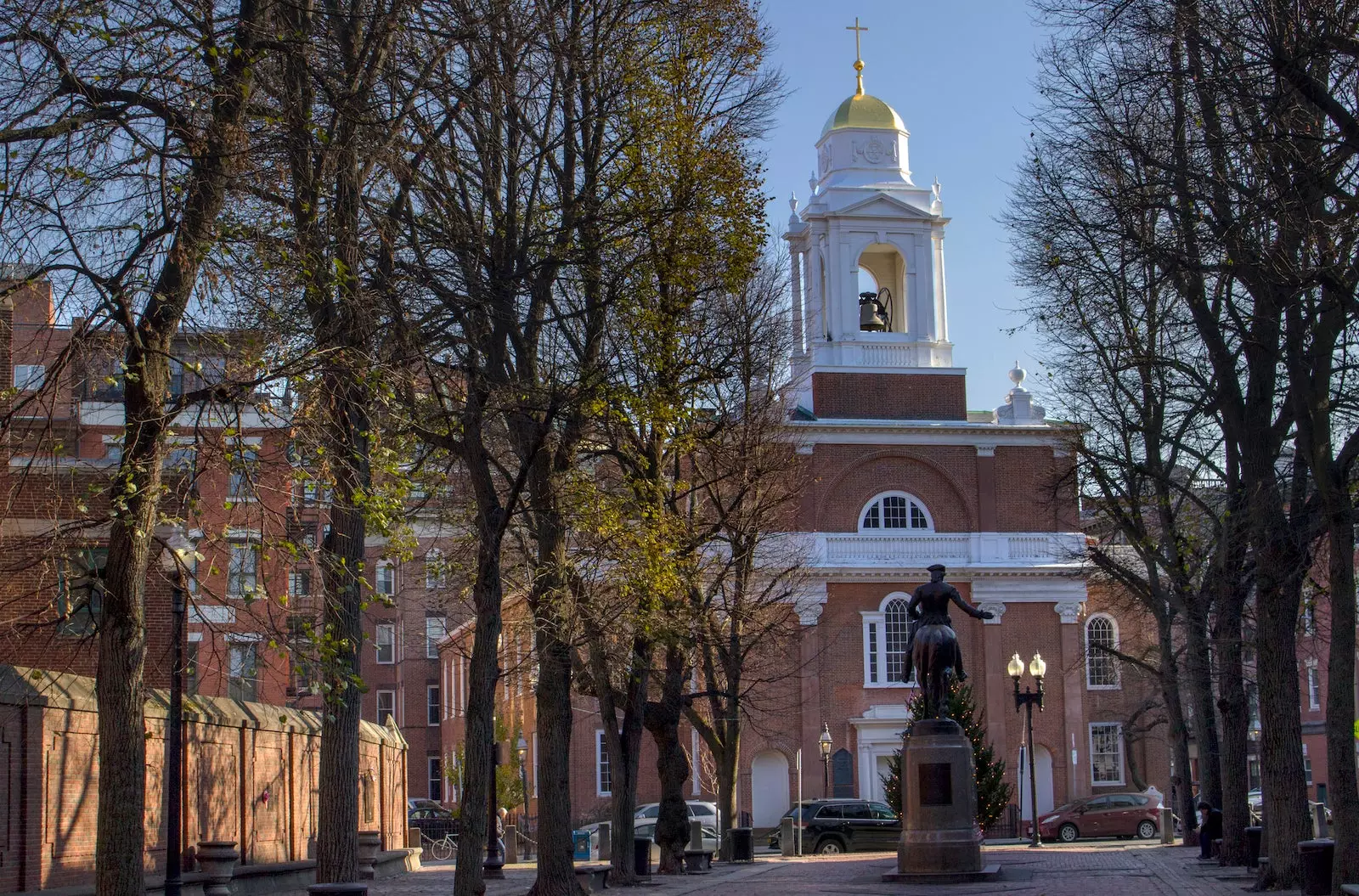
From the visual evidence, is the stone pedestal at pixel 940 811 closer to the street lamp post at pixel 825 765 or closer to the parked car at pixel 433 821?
the street lamp post at pixel 825 765

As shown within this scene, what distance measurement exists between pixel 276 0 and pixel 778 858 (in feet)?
108

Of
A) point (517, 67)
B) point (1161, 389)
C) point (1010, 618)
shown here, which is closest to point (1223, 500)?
point (1161, 389)

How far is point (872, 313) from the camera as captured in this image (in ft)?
186

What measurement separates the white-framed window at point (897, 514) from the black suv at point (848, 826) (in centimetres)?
1401

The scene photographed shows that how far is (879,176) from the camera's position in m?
58.1

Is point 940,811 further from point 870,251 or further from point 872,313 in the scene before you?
point 870,251

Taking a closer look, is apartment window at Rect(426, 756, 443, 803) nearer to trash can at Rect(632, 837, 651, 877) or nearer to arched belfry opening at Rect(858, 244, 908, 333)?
arched belfry opening at Rect(858, 244, 908, 333)

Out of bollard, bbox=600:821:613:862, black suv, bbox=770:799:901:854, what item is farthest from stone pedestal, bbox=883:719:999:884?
black suv, bbox=770:799:901:854

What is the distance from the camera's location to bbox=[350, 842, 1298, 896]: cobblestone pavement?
22344 millimetres

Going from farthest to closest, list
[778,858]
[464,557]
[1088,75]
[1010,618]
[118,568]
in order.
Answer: [1010,618] < [778,858] < [464,557] < [1088,75] < [118,568]

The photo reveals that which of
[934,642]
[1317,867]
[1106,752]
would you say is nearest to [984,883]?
[934,642]

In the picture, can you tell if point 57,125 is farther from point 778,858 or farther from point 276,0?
point 778,858

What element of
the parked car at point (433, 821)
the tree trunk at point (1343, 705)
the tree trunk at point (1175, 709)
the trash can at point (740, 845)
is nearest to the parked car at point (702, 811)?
the parked car at point (433, 821)

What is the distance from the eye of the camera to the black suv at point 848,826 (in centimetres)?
4434
